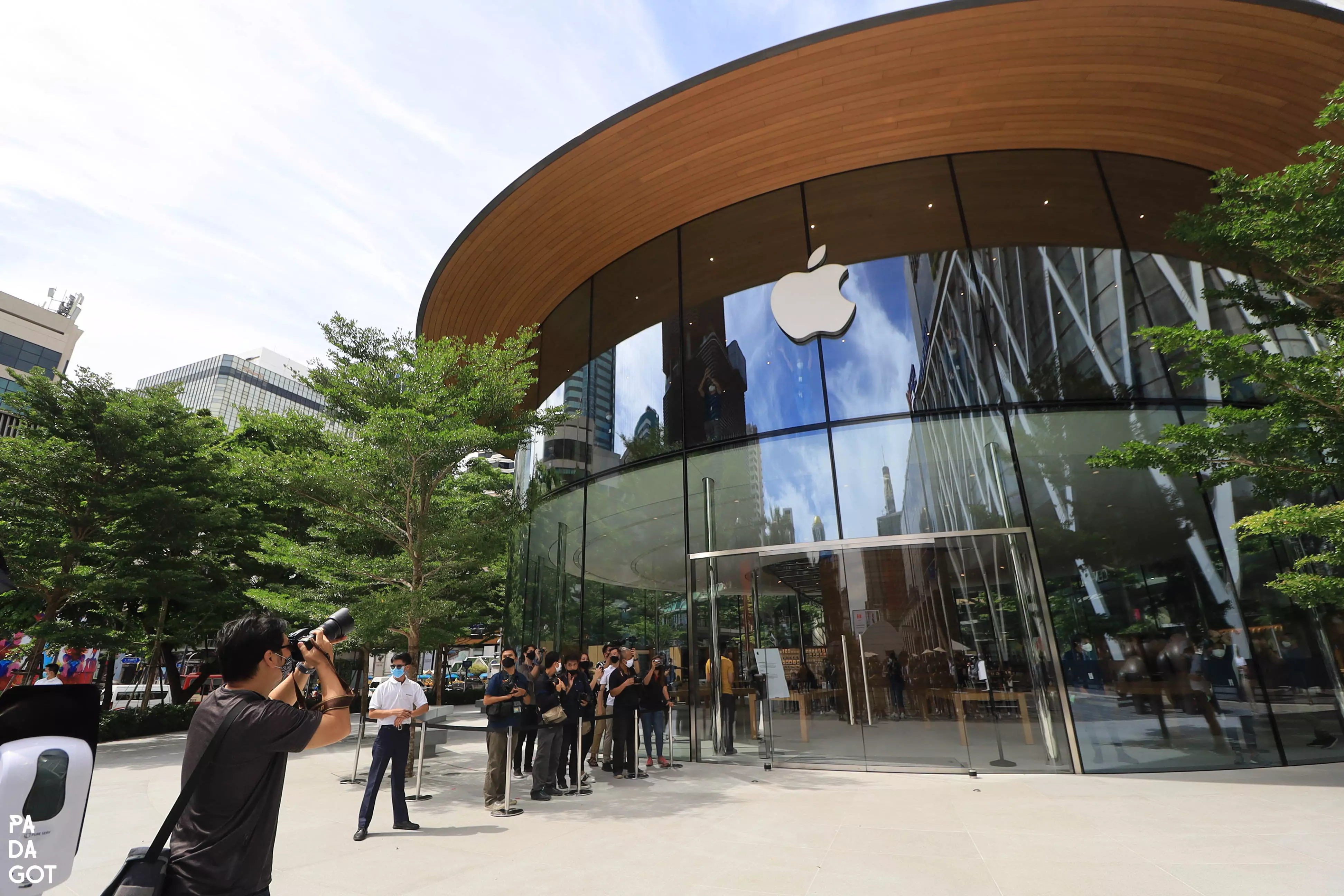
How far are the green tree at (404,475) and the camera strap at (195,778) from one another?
699cm

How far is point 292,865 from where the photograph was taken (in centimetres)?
502

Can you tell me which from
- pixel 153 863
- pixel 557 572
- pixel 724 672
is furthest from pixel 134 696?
pixel 153 863

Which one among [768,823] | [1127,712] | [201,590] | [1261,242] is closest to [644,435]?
[768,823]

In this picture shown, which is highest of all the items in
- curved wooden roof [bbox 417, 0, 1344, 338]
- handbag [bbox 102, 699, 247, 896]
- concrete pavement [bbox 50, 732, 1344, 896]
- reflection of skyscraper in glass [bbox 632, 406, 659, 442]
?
curved wooden roof [bbox 417, 0, 1344, 338]

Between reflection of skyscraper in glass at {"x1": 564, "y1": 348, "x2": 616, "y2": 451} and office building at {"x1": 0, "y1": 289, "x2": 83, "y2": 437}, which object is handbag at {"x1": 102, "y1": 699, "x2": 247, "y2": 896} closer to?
reflection of skyscraper in glass at {"x1": 564, "y1": 348, "x2": 616, "y2": 451}

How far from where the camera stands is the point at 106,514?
13289mm

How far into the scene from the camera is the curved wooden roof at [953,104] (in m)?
8.71

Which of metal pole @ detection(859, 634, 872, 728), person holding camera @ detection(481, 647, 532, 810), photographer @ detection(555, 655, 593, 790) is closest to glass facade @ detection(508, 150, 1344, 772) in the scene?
metal pole @ detection(859, 634, 872, 728)

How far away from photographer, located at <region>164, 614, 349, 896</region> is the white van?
18572 millimetres

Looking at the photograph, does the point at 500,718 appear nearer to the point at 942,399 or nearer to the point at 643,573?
the point at 643,573

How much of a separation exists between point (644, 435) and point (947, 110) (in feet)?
24.1

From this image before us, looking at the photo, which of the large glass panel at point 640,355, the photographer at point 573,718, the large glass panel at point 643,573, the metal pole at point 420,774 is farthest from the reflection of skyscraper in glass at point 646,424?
the metal pole at point 420,774

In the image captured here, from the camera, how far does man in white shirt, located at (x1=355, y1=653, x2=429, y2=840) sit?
6066 millimetres

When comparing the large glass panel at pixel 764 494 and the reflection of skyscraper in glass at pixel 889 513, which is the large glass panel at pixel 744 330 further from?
the reflection of skyscraper in glass at pixel 889 513
